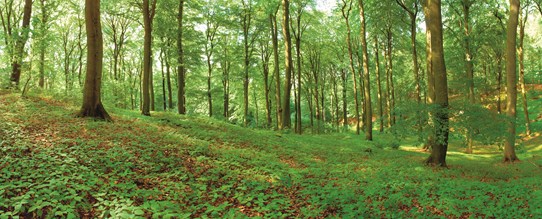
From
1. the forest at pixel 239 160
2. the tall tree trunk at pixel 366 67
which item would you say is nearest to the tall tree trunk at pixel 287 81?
the forest at pixel 239 160

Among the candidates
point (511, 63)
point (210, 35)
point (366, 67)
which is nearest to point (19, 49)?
point (210, 35)

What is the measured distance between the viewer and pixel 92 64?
10641 millimetres

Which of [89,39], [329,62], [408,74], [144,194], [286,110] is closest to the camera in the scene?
[144,194]

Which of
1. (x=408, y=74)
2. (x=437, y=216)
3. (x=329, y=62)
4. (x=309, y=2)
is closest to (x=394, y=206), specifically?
(x=437, y=216)

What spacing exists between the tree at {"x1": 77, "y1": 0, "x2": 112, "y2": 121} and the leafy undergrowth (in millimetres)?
879

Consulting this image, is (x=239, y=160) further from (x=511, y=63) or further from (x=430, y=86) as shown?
(x=511, y=63)

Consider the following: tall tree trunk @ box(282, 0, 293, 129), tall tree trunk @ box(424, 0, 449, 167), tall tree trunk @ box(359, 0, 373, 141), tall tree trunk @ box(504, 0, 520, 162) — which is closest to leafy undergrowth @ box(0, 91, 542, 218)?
tall tree trunk @ box(424, 0, 449, 167)

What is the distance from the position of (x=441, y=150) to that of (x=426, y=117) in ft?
6.21

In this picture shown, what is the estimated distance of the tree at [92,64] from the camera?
34.7 feet

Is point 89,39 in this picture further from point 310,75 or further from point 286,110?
point 310,75

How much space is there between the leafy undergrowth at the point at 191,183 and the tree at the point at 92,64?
88 centimetres

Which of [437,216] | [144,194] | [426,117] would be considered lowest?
[437,216]

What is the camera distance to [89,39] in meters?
10.7

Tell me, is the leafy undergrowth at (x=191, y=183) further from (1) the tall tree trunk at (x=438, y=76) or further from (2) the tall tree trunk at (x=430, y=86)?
(2) the tall tree trunk at (x=430, y=86)
